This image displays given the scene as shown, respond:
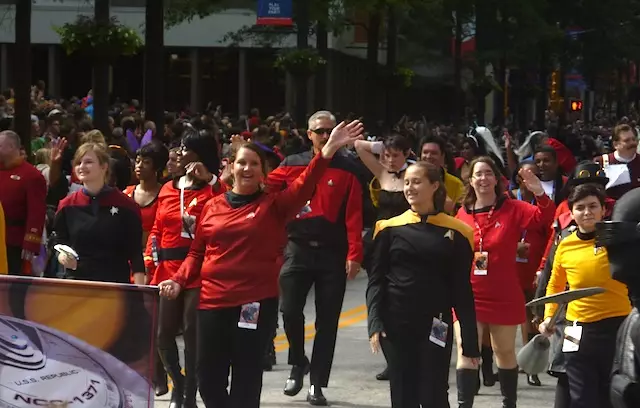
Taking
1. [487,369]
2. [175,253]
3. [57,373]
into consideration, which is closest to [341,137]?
[175,253]

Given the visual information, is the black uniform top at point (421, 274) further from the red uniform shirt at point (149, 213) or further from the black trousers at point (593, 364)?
the red uniform shirt at point (149, 213)

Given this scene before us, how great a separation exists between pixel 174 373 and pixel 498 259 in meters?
2.18

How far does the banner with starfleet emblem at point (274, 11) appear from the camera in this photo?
29688mm

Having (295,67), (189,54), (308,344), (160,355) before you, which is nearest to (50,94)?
(189,54)

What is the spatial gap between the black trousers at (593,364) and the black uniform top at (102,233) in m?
2.93

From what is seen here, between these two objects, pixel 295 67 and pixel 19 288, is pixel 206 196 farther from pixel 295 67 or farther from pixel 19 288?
pixel 295 67

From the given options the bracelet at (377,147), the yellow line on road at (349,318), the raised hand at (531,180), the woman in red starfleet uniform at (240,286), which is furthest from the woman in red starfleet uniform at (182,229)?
the yellow line on road at (349,318)

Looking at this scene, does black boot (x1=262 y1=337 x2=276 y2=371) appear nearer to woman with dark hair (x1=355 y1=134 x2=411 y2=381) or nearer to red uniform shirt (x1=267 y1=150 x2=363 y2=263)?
woman with dark hair (x1=355 y1=134 x2=411 y2=381)

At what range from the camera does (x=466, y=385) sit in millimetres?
9117

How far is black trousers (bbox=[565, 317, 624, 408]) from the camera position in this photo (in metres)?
7.99

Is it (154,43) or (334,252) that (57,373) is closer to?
(334,252)

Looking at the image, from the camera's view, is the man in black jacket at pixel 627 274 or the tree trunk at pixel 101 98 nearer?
the man in black jacket at pixel 627 274

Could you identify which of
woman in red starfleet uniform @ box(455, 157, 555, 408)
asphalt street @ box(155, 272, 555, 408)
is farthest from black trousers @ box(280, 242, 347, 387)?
woman in red starfleet uniform @ box(455, 157, 555, 408)

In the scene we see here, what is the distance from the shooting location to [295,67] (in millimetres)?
29453
